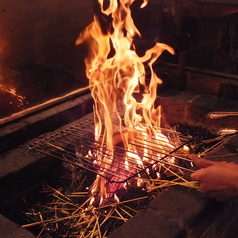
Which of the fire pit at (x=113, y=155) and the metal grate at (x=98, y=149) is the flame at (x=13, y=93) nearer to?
the fire pit at (x=113, y=155)

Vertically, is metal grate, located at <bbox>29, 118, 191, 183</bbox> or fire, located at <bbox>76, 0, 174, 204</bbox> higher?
fire, located at <bbox>76, 0, 174, 204</bbox>

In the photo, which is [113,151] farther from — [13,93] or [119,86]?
[13,93]

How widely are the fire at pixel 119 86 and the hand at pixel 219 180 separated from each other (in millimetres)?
1024

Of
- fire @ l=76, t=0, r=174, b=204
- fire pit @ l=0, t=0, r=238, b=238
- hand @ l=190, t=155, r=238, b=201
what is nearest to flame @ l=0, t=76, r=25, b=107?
fire pit @ l=0, t=0, r=238, b=238

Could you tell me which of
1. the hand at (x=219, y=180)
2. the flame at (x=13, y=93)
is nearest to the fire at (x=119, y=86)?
the hand at (x=219, y=180)

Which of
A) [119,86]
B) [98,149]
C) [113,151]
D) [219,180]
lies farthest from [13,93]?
[219,180]

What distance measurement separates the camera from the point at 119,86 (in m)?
5.91

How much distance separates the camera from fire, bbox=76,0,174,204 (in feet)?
14.9

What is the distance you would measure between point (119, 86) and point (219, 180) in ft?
10.7

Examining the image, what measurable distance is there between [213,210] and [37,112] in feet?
10.2

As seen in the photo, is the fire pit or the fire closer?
the fire pit

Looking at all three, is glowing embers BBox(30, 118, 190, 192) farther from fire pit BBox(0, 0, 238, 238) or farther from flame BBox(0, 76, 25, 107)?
flame BBox(0, 76, 25, 107)

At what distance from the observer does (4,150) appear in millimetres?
4465

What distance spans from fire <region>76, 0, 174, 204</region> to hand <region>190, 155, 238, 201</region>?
1024 millimetres
